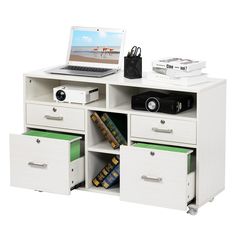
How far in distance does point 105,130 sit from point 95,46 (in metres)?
0.64

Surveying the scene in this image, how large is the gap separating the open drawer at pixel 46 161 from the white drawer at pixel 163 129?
1.44 feet

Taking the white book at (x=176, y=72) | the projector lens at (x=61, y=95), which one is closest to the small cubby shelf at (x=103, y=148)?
the projector lens at (x=61, y=95)

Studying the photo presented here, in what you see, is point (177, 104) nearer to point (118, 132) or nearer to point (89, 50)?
point (118, 132)

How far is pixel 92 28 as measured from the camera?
18.6 feet

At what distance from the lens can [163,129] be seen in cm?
515

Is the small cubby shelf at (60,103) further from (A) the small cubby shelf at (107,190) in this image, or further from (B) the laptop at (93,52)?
(A) the small cubby shelf at (107,190)

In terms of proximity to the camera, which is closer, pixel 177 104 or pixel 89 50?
pixel 177 104

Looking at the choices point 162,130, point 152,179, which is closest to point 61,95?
point 162,130

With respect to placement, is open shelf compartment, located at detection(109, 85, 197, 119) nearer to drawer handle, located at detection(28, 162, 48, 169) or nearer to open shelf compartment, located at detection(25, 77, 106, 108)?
open shelf compartment, located at detection(25, 77, 106, 108)

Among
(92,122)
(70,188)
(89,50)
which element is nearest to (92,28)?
(89,50)

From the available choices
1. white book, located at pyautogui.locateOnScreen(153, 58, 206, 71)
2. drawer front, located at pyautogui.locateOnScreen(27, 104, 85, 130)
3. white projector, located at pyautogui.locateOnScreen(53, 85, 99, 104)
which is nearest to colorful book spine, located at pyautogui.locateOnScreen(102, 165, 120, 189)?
drawer front, located at pyautogui.locateOnScreen(27, 104, 85, 130)

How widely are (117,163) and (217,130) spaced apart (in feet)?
2.27

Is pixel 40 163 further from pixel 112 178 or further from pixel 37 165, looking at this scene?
pixel 112 178

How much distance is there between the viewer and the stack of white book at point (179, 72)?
203 inches
